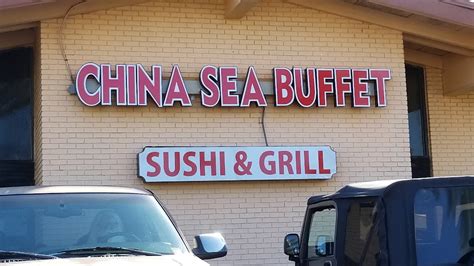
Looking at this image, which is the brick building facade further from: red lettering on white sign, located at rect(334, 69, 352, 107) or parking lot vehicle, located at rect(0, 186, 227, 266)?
parking lot vehicle, located at rect(0, 186, 227, 266)

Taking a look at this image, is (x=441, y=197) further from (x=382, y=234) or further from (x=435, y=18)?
(x=435, y=18)

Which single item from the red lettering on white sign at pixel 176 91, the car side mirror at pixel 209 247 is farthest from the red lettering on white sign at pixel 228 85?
the car side mirror at pixel 209 247

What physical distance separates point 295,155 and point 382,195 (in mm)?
5605

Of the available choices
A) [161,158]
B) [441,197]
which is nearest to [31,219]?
[441,197]

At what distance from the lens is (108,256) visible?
5148mm

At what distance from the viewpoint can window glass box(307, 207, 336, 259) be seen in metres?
6.09

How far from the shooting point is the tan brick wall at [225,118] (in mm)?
10328

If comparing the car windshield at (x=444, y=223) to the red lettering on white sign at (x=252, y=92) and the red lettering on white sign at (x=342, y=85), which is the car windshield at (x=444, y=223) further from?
the red lettering on white sign at (x=342, y=85)

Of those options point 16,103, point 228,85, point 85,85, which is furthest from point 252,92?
point 16,103

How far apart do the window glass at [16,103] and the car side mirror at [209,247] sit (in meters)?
6.69

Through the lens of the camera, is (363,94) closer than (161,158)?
No

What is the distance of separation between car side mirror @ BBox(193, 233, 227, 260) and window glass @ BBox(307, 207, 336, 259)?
0.85 m

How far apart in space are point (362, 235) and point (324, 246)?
86 cm

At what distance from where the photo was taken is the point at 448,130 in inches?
532
